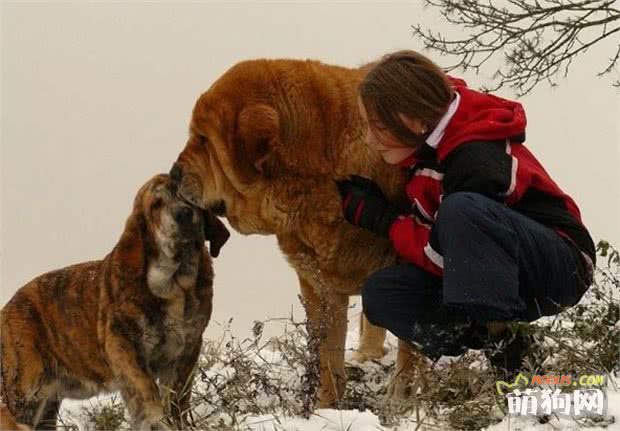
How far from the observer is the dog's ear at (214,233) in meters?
4.12

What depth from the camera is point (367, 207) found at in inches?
149

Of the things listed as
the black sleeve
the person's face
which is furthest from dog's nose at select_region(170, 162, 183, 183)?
the black sleeve

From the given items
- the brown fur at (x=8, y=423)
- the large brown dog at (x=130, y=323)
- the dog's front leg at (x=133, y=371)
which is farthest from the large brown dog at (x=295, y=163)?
the brown fur at (x=8, y=423)

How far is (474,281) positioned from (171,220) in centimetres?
149

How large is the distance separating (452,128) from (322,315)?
1002 millimetres

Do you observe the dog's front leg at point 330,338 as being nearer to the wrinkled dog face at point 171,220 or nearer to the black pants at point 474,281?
the black pants at point 474,281

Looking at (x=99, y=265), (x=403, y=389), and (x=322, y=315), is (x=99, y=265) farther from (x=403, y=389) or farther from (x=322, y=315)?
(x=403, y=389)

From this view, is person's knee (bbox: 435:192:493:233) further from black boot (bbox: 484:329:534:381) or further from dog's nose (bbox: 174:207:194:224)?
dog's nose (bbox: 174:207:194:224)

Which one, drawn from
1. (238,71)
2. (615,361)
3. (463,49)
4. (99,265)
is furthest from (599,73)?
(99,265)

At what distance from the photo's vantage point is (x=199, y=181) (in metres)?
4.00

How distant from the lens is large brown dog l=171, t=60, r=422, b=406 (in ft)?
12.8

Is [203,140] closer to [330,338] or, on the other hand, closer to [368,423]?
[330,338]

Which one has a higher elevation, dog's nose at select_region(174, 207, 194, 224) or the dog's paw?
dog's nose at select_region(174, 207, 194, 224)

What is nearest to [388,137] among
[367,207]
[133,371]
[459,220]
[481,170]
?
[367,207]
